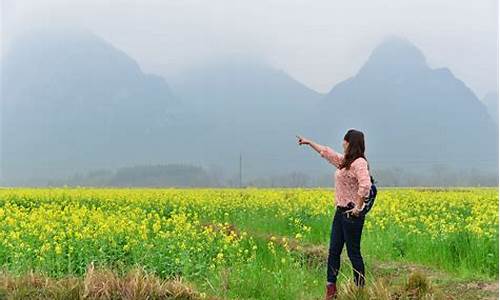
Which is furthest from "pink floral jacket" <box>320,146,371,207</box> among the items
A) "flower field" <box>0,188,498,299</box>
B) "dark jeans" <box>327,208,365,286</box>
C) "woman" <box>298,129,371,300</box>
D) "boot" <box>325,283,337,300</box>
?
"flower field" <box>0,188,498,299</box>

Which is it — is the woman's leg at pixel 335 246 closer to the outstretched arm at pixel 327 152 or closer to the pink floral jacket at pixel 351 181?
the pink floral jacket at pixel 351 181

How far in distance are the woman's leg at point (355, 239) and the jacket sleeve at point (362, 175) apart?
32 cm

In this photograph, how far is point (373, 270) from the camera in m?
9.29

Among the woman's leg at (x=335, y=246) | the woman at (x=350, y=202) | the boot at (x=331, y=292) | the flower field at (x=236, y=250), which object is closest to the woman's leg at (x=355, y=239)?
the woman at (x=350, y=202)

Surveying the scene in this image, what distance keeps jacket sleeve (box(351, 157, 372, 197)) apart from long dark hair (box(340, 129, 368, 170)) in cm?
6

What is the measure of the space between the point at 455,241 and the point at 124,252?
517 cm

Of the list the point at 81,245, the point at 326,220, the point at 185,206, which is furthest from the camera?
the point at 185,206

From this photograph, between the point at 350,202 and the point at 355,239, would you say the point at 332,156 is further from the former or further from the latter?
the point at 355,239

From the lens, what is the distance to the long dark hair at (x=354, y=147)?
6.78 meters

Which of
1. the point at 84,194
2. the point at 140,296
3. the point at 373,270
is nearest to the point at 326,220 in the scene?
the point at 373,270

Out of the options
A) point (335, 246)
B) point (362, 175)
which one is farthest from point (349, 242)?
point (362, 175)

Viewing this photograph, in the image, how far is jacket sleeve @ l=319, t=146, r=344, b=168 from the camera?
7.05 m

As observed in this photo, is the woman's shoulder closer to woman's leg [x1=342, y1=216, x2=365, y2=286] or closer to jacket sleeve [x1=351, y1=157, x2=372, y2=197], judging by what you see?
jacket sleeve [x1=351, y1=157, x2=372, y2=197]

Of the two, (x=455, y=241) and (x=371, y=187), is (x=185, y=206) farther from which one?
(x=371, y=187)
